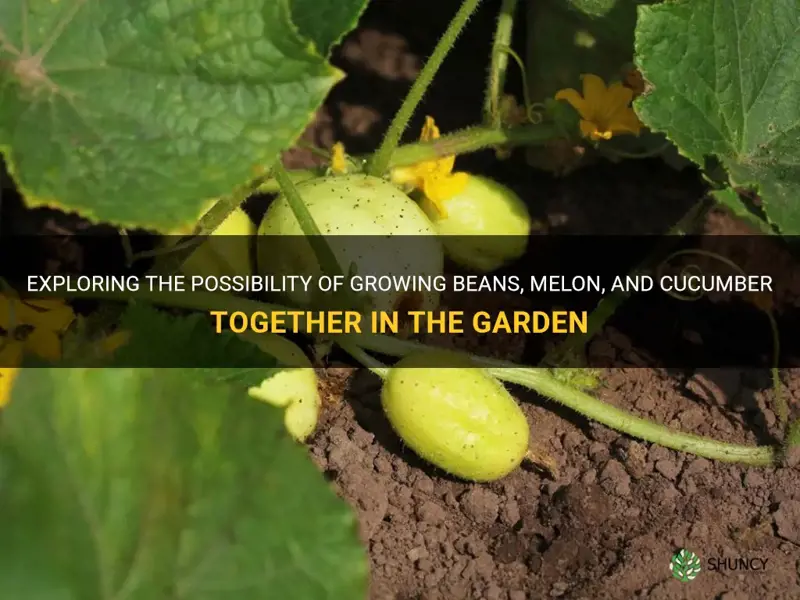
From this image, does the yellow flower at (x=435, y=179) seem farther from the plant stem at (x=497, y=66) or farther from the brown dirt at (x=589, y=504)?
the brown dirt at (x=589, y=504)

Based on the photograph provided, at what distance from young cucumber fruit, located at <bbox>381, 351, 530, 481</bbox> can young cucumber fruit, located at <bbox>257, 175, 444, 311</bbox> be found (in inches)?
7.0

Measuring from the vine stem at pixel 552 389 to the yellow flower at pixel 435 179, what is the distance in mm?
307

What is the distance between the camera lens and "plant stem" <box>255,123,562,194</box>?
6.35 feet

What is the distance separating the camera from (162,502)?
3.50ft

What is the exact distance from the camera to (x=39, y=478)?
1.05m

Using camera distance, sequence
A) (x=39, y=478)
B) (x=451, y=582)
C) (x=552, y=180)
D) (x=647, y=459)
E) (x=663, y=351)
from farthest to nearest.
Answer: (x=552, y=180) < (x=663, y=351) < (x=647, y=459) < (x=451, y=582) < (x=39, y=478)

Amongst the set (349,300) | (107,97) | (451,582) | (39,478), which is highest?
(107,97)

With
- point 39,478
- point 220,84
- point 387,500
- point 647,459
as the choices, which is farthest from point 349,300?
point 39,478

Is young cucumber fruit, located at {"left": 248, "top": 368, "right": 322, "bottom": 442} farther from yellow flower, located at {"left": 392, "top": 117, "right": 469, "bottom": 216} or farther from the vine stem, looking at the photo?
yellow flower, located at {"left": 392, "top": 117, "right": 469, "bottom": 216}

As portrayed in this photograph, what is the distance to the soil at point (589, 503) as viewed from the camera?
1630 mm

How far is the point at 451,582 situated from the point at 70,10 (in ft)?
3.55

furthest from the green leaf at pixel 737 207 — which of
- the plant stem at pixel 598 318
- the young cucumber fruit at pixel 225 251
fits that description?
the young cucumber fruit at pixel 225 251

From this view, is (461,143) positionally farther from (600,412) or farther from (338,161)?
(600,412)

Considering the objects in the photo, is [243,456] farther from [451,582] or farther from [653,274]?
[653,274]
